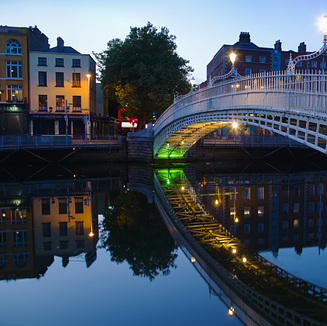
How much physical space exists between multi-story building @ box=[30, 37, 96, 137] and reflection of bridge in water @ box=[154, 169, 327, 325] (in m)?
23.3

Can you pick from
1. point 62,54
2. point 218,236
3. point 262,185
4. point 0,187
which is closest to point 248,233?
point 218,236

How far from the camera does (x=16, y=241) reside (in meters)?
9.54

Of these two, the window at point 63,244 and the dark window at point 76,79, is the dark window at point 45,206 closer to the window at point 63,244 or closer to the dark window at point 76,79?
the window at point 63,244

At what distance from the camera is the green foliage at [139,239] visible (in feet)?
25.8

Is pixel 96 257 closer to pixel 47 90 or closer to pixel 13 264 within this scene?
pixel 13 264

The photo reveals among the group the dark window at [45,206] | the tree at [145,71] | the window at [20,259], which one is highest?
the tree at [145,71]

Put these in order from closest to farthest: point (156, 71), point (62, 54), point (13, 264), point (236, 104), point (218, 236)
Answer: point (13, 264) → point (218, 236) → point (236, 104) → point (156, 71) → point (62, 54)

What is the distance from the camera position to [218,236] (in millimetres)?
9406

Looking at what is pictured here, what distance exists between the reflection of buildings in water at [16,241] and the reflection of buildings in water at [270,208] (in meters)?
5.24

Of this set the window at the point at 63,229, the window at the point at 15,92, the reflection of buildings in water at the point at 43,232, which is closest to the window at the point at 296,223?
the reflection of buildings in water at the point at 43,232

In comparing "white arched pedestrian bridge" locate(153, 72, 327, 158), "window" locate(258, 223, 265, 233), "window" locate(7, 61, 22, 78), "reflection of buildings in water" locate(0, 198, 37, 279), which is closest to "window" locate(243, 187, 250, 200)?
"white arched pedestrian bridge" locate(153, 72, 327, 158)

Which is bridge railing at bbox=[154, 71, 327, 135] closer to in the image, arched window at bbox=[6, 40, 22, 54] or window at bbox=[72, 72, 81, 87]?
window at bbox=[72, 72, 81, 87]

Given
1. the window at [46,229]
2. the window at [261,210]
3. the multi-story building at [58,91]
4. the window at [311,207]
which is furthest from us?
the multi-story building at [58,91]

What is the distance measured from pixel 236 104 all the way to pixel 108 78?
18718mm
